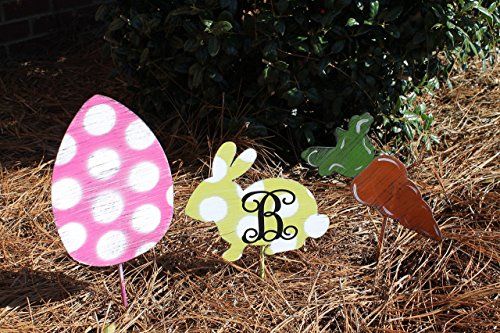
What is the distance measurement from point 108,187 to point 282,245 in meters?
0.49

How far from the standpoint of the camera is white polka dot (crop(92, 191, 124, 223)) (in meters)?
1.75

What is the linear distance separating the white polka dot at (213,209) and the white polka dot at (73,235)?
30cm

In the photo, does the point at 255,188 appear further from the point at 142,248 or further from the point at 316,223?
the point at 142,248

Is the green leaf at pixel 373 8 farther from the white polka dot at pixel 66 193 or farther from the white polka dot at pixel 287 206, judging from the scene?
the white polka dot at pixel 66 193

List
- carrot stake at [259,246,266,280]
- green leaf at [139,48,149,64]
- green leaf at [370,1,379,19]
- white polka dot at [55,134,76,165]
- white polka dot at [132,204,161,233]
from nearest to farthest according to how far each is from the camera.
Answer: white polka dot at [55,134,76,165] → white polka dot at [132,204,161,233] → carrot stake at [259,246,266,280] → green leaf at [370,1,379,19] → green leaf at [139,48,149,64]

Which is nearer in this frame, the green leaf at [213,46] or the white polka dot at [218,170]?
the white polka dot at [218,170]

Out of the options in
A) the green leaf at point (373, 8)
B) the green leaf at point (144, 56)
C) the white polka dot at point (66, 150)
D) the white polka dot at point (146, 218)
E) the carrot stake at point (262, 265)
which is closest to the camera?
the white polka dot at point (66, 150)

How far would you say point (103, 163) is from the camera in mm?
1738

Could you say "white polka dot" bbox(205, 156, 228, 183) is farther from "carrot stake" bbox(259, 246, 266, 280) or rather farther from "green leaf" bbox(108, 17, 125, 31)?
"green leaf" bbox(108, 17, 125, 31)

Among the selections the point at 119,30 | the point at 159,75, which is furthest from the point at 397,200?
the point at 119,30

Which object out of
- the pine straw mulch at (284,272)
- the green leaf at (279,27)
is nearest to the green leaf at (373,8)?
the green leaf at (279,27)

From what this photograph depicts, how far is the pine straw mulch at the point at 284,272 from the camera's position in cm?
183

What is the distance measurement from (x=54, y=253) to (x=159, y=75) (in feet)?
2.37

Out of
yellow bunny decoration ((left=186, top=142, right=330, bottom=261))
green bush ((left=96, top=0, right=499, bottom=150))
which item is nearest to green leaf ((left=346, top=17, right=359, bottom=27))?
green bush ((left=96, top=0, right=499, bottom=150))
